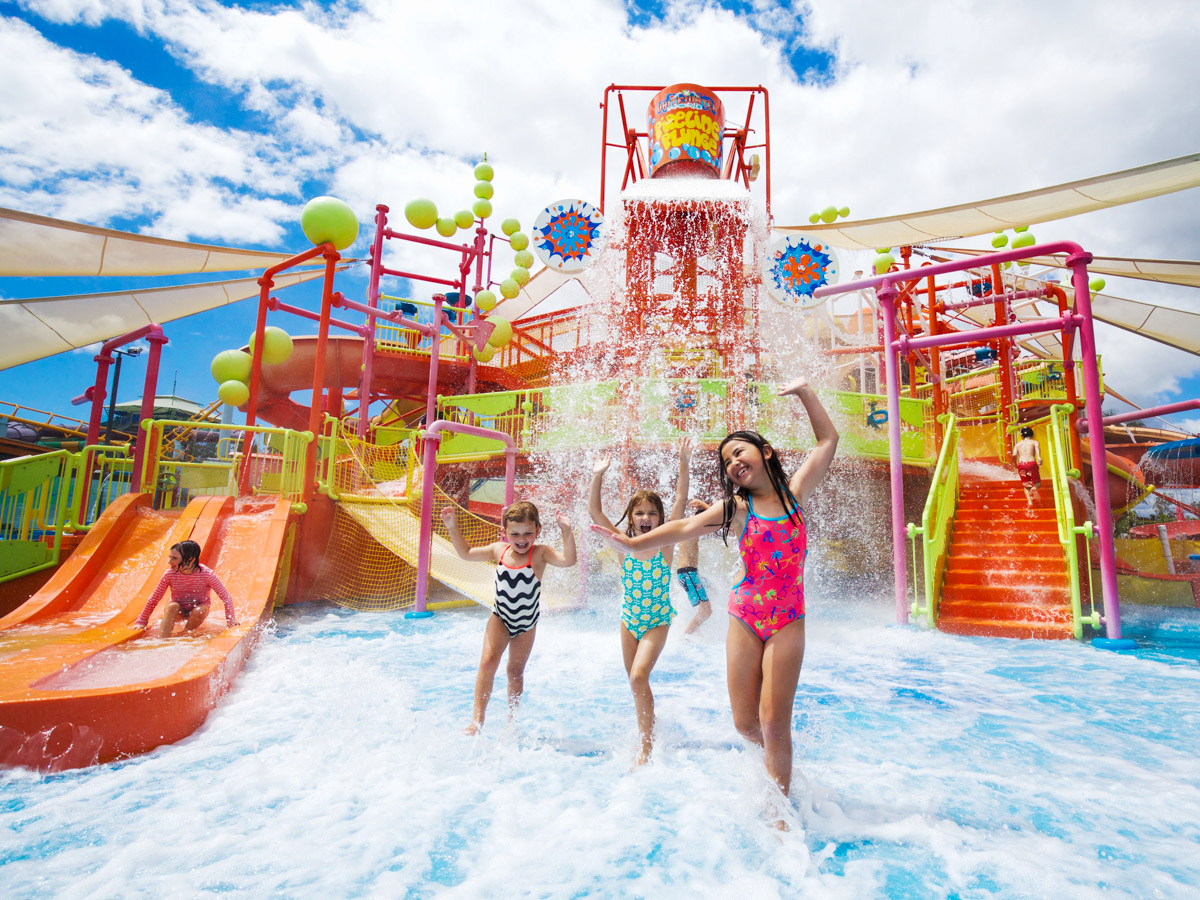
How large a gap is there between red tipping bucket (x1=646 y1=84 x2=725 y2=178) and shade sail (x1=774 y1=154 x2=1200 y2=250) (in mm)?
3563

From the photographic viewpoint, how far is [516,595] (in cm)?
377

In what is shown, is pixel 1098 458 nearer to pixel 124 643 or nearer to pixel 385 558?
pixel 385 558

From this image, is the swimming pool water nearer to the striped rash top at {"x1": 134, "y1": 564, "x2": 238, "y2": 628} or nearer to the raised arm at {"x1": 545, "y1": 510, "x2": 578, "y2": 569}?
the striped rash top at {"x1": 134, "y1": 564, "x2": 238, "y2": 628}

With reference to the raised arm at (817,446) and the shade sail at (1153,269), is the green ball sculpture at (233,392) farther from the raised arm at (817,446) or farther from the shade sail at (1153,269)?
the shade sail at (1153,269)

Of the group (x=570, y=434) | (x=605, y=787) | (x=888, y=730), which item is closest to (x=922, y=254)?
(x=570, y=434)

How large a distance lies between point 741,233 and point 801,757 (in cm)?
1175

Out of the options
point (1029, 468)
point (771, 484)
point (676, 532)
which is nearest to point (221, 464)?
point (676, 532)

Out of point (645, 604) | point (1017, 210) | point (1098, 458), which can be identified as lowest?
point (645, 604)

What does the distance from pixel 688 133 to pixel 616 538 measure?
1244cm

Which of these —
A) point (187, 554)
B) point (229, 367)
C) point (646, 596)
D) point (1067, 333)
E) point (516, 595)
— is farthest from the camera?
point (229, 367)

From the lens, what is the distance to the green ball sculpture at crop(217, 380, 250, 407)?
1354 centimetres

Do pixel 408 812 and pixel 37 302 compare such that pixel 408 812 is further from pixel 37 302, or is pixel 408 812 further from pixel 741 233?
pixel 37 302

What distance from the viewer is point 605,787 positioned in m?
2.98

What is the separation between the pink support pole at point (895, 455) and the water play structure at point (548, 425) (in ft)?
0.14
